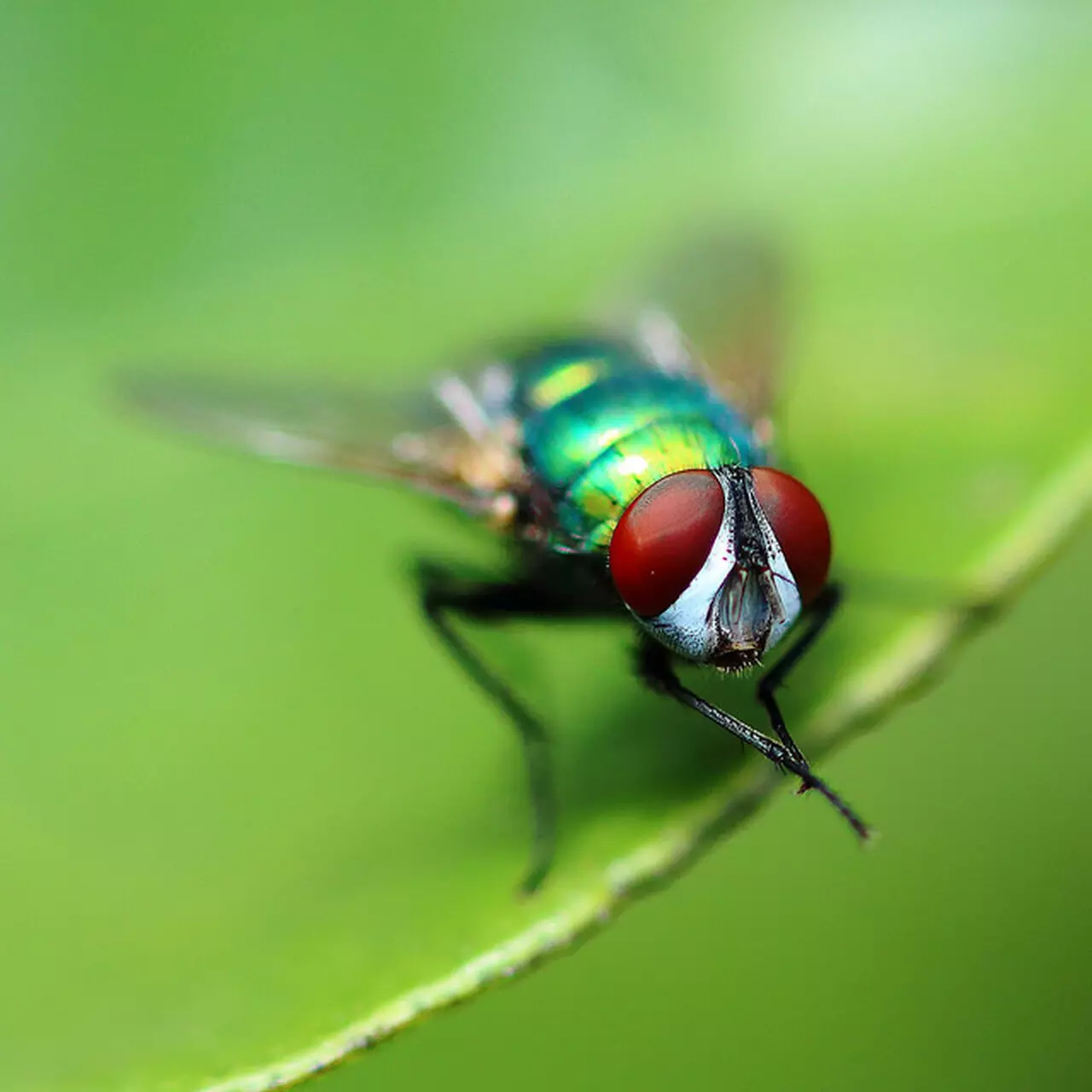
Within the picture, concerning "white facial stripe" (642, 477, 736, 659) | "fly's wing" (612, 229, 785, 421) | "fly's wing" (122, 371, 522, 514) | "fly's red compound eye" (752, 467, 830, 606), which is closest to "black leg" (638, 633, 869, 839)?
"white facial stripe" (642, 477, 736, 659)

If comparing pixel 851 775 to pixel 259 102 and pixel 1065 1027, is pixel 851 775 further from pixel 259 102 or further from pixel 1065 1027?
pixel 259 102

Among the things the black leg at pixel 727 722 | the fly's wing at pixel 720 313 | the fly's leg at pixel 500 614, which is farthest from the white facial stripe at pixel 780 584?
the fly's wing at pixel 720 313

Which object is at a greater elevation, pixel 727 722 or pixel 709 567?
pixel 709 567

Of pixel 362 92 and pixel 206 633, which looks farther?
pixel 362 92

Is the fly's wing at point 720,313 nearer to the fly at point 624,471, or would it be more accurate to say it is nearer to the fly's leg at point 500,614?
the fly at point 624,471

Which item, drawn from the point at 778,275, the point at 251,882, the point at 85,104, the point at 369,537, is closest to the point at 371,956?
the point at 251,882

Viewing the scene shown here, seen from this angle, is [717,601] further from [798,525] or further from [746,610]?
[798,525]

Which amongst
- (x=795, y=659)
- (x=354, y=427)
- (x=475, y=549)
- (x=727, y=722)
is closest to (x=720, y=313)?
(x=475, y=549)
